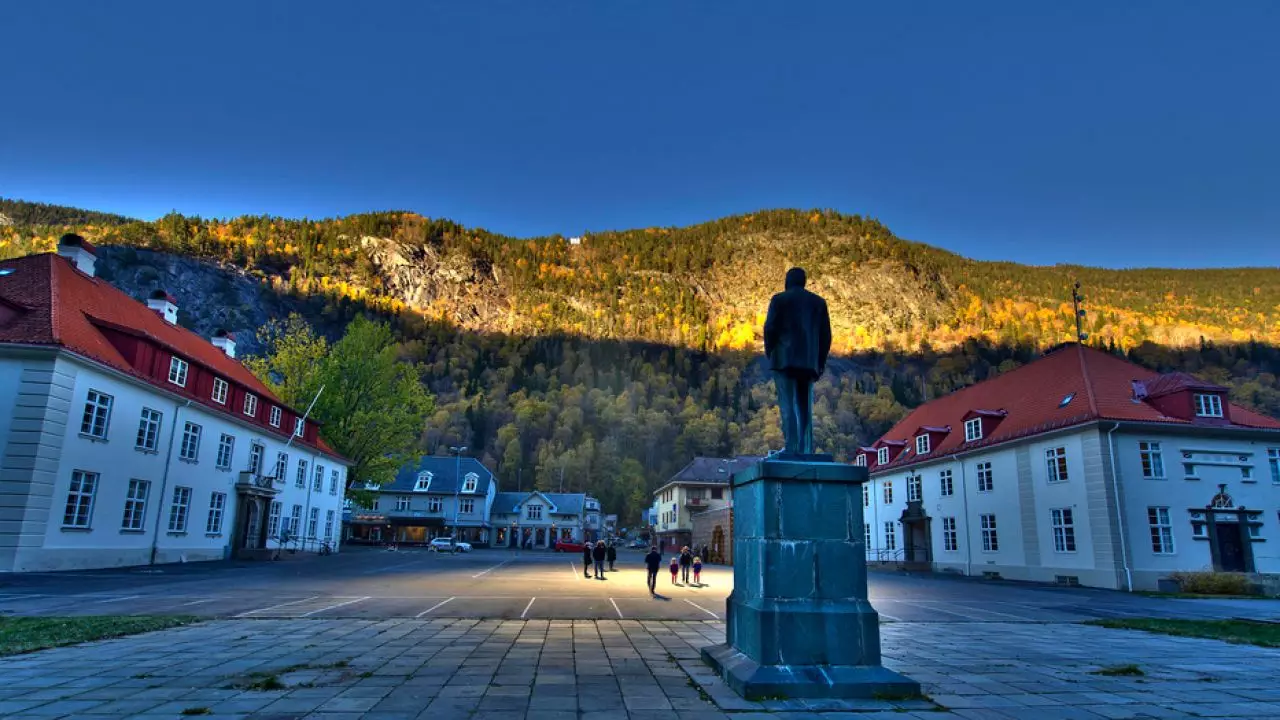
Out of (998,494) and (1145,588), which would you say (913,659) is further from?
(998,494)

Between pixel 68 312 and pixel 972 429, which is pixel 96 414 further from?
pixel 972 429

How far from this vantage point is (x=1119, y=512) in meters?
28.2

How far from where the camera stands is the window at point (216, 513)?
107 ft

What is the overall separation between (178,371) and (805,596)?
31.5m

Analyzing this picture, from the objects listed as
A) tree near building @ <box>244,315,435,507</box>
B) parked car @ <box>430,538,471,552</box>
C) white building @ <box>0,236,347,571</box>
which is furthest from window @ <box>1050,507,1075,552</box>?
parked car @ <box>430,538,471,552</box>

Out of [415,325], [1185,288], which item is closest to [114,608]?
[1185,288]

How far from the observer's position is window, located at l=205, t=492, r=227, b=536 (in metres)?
32.7

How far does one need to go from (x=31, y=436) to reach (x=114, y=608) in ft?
41.2

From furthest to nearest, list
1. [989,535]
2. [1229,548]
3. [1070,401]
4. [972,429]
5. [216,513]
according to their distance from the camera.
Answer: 1. [972,429]
2. [989,535]
3. [216,513]
4. [1070,401]
5. [1229,548]

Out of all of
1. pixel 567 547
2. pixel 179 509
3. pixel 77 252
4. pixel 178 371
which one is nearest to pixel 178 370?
pixel 178 371

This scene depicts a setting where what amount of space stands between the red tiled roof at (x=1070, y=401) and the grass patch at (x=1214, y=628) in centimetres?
1584

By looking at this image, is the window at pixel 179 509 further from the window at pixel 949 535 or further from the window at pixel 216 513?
the window at pixel 949 535

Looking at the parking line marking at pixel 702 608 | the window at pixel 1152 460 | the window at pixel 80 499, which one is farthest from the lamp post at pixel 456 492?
the window at pixel 1152 460

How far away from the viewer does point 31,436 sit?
872 inches
